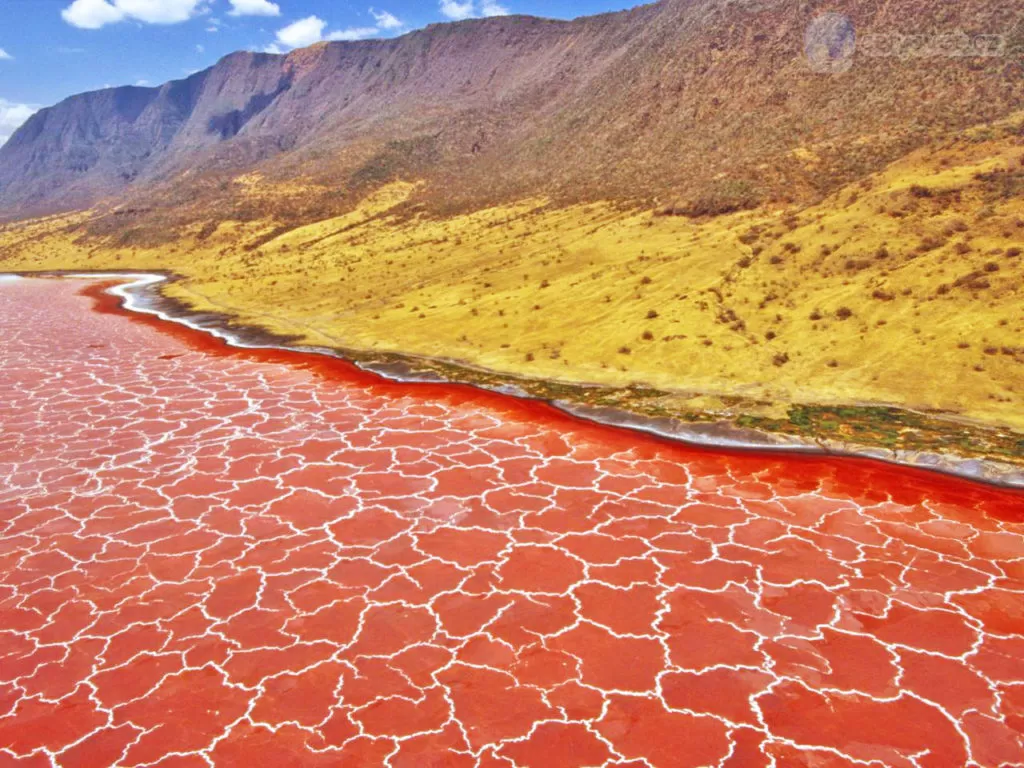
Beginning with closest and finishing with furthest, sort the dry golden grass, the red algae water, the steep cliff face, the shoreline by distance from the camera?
the red algae water, the shoreline, the dry golden grass, the steep cliff face

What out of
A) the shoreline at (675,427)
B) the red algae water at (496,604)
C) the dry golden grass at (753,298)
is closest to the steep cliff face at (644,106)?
the dry golden grass at (753,298)

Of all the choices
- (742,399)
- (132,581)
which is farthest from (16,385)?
(742,399)

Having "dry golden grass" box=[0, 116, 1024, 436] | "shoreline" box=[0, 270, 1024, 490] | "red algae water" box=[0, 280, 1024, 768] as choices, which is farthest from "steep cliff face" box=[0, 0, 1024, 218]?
"red algae water" box=[0, 280, 1024, 768]

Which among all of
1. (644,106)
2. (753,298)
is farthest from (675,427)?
(644,106)

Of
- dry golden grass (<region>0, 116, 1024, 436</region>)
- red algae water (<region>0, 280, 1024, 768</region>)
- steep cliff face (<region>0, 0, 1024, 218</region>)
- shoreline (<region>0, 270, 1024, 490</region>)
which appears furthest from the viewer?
steep cliff face (<region>0, 0, 1024, 218</region>)

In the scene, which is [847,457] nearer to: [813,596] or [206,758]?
[813,596]

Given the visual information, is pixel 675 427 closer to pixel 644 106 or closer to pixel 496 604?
pixel 496 604

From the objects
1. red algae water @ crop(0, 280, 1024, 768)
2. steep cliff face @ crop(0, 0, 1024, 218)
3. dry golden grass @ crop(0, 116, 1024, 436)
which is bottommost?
red algae water @ crop(0, 280, 1024, 768)

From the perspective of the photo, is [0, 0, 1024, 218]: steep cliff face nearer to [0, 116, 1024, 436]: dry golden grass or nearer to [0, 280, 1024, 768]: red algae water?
[0, 116, 1024, 436]: dry golden grass
